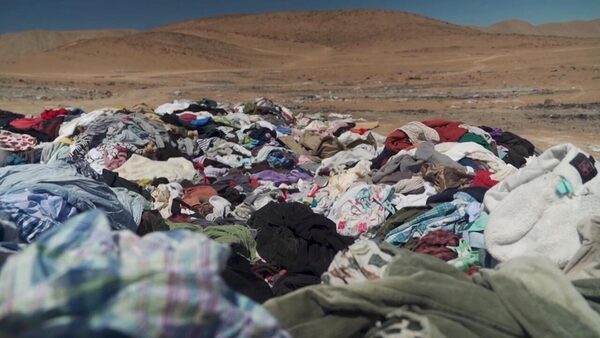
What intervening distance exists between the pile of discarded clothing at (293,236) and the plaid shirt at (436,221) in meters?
0.02

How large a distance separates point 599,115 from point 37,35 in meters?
129

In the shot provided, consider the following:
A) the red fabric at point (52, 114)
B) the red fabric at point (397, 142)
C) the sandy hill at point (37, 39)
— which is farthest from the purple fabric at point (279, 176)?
the sandy hill at point (37, 39)

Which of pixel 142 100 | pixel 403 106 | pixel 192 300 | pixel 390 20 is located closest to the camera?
pixel 192 300

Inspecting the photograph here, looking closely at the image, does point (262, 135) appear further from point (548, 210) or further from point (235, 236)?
point (548, 210)

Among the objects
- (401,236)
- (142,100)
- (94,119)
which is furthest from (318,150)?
(142,100)

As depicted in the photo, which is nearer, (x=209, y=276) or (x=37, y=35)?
(x=209, y=276)

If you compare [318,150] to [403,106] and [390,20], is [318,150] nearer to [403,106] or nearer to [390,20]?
[403,106]

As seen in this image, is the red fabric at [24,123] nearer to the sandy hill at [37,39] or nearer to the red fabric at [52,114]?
the red fabric at [52,114]

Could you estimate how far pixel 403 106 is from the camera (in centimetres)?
1605

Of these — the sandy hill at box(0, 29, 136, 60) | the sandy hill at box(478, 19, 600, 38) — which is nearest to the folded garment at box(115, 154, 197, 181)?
the sandy hill at box(0, 29, 136, 60)

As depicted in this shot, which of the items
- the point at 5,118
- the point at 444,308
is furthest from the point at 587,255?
the point at 5,118

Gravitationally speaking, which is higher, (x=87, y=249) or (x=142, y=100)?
(x=87, y=249)

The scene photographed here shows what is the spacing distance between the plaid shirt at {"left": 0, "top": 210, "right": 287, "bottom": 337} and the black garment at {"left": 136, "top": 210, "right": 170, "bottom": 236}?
2.92m

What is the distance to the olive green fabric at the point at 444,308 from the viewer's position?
6.25 feet
